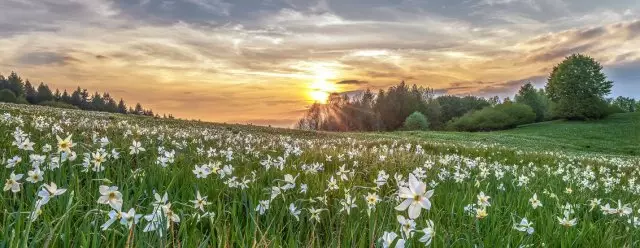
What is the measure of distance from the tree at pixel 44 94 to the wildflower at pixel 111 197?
171772 millimetres

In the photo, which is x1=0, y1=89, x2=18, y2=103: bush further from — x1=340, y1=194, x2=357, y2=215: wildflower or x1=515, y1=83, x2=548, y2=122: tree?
x1=340, y1=194, x2=357, y2=215: wildflower

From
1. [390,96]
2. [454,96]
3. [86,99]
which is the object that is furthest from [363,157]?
[86,99]

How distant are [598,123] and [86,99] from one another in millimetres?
170665

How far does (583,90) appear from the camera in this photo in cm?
8856

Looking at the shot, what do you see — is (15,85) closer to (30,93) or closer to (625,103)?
(30,93)

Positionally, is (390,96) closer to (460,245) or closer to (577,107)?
(577,107)

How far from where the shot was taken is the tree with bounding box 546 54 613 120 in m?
86.9

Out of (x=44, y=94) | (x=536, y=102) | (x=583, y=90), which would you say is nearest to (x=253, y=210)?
(x=583, y=90)

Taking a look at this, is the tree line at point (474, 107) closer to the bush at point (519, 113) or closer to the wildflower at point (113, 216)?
the bush at point (519, 113)

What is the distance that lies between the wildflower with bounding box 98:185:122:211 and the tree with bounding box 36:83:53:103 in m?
172

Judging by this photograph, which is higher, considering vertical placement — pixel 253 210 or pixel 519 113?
pixel 519 113

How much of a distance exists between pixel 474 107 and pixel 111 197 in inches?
5604

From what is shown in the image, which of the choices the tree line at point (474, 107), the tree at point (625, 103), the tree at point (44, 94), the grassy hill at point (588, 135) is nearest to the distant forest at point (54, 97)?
the tree at point (44, 94)

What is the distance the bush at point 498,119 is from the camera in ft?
323
